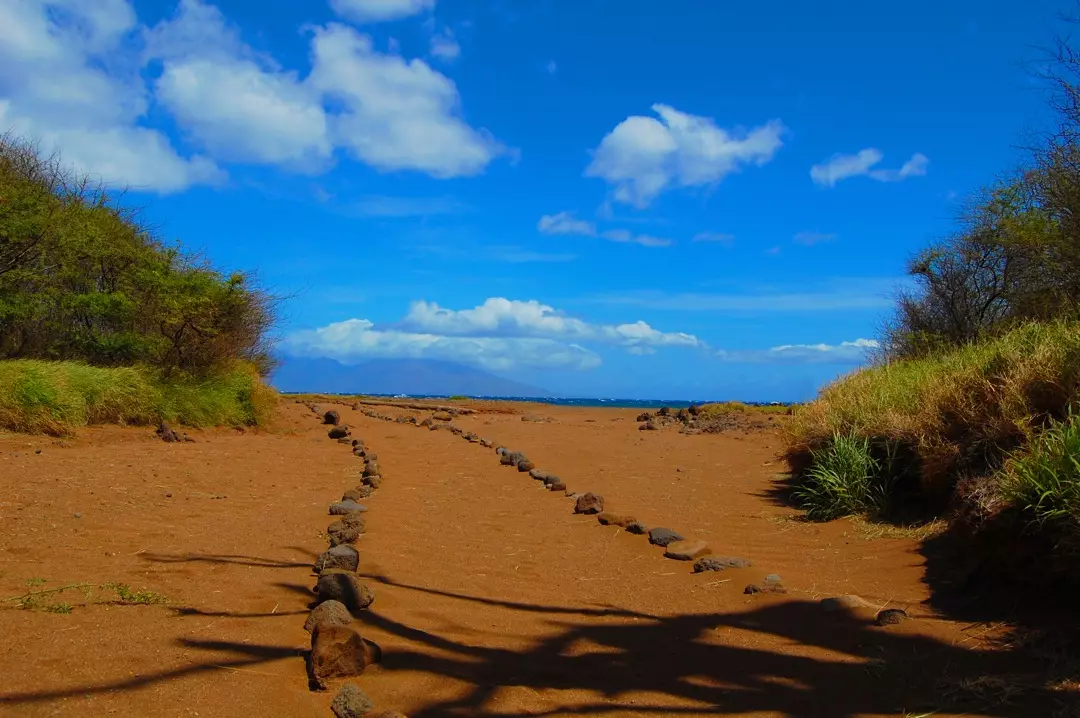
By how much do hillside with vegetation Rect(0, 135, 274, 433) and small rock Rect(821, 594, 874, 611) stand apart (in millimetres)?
11262

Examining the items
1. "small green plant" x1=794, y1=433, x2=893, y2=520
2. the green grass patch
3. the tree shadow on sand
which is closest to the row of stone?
the tree shadow on sand

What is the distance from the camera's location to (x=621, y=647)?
392 centimetres

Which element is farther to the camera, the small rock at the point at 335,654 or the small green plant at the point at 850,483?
the small green plant at the point at 850,483

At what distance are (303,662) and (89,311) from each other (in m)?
14.5

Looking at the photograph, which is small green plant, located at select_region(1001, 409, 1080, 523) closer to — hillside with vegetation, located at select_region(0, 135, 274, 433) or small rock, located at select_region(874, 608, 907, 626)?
small rock, located at select_region(874, 608, 907, 626)

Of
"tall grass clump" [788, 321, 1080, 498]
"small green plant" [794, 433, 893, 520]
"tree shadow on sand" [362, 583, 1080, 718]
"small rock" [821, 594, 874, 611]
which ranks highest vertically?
"tall grass clump" [788, 321, 1080, 498]

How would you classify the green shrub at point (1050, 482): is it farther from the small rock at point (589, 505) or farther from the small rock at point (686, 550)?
the small rock at point (589, 505)

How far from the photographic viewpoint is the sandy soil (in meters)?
3.20

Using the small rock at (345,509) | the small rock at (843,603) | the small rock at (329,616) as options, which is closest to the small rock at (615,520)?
the small rock at (345,509)

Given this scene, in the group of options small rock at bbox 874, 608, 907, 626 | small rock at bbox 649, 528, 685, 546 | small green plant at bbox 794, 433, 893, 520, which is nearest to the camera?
small rock at bbox 874, 608, 907, 626

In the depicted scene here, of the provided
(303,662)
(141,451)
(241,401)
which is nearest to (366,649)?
(303,662)

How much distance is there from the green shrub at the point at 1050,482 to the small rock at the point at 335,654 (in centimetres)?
339

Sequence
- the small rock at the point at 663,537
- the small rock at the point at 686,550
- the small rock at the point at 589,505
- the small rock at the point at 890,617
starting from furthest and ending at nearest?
the small rock at the point at 589,505 < the small rock at the point at 663,537 < the small rock at the point at 686,550 < the small rock at the point at 890,617

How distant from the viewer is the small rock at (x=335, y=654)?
3.31 m
